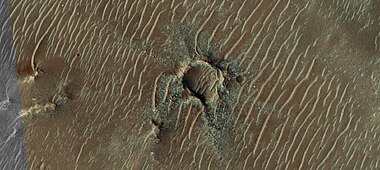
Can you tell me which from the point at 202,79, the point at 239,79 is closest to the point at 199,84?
the point at 202,79

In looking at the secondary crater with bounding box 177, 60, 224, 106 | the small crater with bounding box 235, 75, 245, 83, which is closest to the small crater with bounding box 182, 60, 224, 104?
the secondary crater with bounding box 177, 60, 224, 106

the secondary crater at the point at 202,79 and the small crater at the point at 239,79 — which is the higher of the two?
the small crater at the point at 239,79

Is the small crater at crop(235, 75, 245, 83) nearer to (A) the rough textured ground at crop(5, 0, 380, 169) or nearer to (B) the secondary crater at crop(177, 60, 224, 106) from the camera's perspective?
(A) the rough textured ground at crop(5, 0, 380, 169)

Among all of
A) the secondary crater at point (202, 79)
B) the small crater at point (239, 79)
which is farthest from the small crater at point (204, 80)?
the small crater at point (239, 79)

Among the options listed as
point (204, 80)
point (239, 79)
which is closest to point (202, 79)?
point (204, 80)

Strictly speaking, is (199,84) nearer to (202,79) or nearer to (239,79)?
(202,79)

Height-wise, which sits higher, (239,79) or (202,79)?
(239,79)

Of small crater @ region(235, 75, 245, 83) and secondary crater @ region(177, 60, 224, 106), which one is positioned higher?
small crater @ region(235, 75, 245, 83)

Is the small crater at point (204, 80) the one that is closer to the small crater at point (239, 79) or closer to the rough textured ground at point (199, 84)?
the rough textured ground at point (199, 84)
